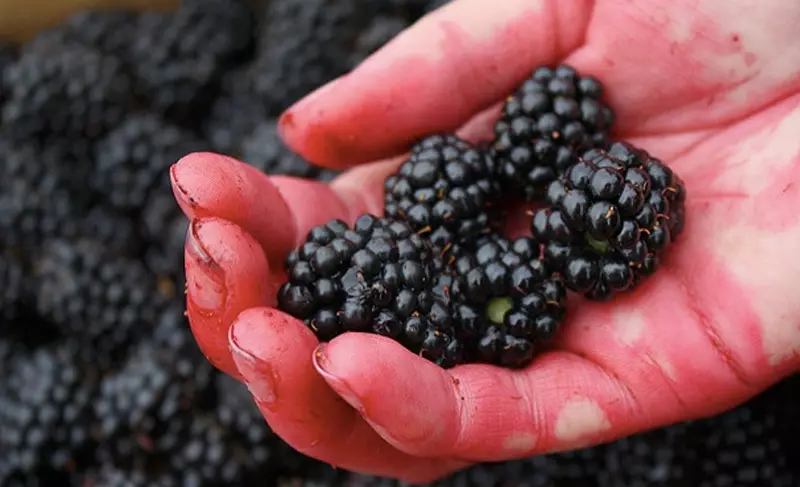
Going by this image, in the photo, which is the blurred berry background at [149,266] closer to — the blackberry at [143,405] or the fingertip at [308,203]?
the blackberry at [143,405]

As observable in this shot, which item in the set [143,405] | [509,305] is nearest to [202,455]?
[143,405]

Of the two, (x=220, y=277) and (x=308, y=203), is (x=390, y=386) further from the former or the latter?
(x=308, y=203)

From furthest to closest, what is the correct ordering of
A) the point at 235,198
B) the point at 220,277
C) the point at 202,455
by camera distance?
1. the point at 202,455
2. the point at 235,198
3. the point at 220,277

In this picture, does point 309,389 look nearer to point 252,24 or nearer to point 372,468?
point 372,468

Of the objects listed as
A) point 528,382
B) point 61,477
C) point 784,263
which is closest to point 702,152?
point 784,263

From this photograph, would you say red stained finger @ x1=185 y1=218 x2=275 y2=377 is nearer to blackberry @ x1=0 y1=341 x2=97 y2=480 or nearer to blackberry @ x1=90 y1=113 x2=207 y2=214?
blackberry @ x1=0 y1=341 x2=97 y2=480

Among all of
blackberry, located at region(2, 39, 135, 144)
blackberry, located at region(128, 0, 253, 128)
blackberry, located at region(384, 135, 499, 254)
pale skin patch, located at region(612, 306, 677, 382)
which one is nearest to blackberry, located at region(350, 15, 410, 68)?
blackberry, located at region(128, 0, 253, 128)

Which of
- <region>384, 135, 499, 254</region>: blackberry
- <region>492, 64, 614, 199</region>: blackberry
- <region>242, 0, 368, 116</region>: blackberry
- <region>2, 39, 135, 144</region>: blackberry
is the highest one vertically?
<region>492, 64, 614, 199</region>: blackberry

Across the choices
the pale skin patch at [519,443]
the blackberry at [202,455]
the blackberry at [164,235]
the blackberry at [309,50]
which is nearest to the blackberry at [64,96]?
the blackberry at [164,235]
